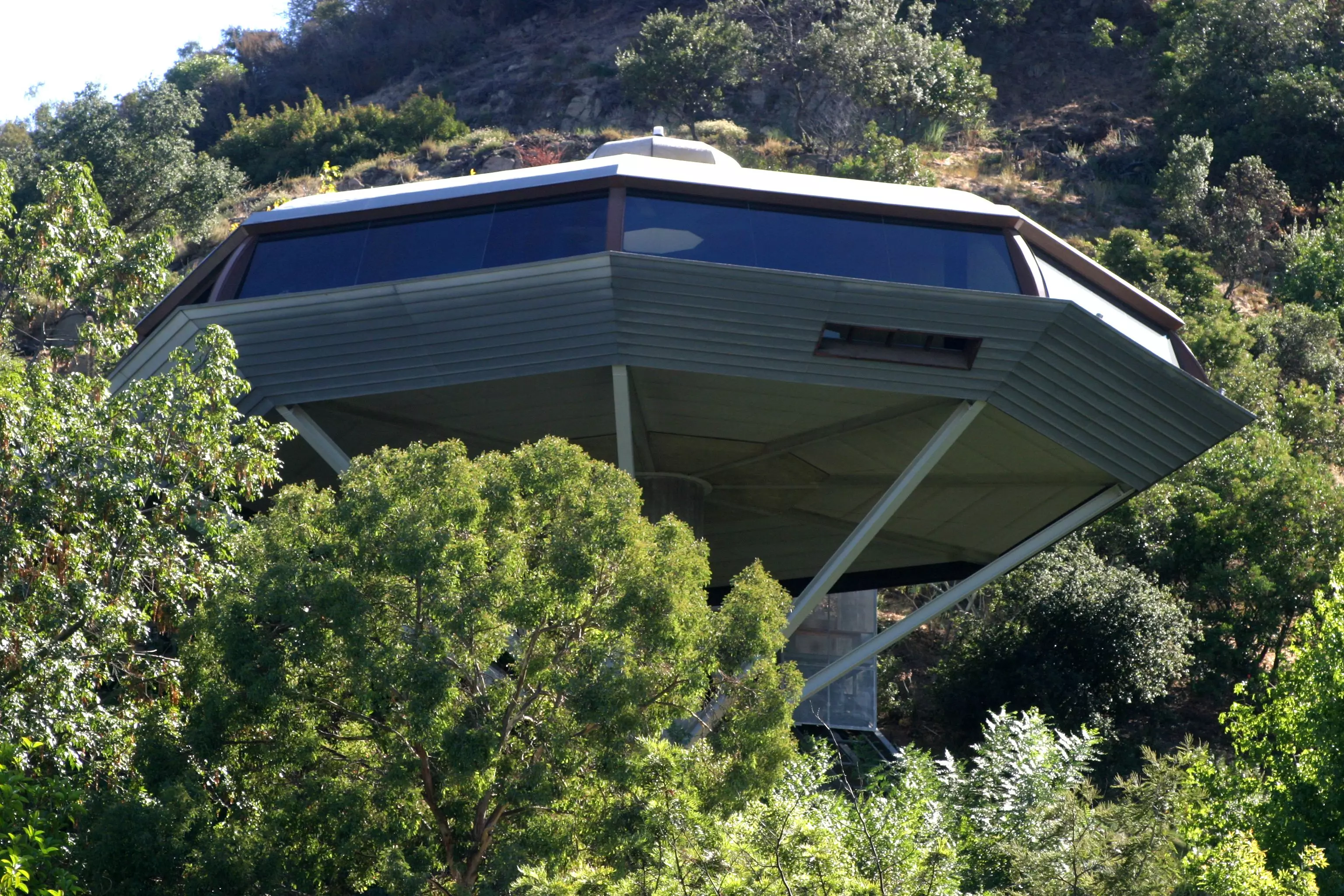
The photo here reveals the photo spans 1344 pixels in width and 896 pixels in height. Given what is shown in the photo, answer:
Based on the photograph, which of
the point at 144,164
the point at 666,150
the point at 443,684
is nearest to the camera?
the point at 443,684

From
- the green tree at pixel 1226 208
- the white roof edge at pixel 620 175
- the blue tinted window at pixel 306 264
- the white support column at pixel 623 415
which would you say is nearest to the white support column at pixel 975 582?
the white support column at pixel 623 415

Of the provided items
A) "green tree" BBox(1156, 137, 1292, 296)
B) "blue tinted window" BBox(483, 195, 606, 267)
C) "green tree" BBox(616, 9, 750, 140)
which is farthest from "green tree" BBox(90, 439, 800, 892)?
"green tree" BBox(616, 9, 750, 140)

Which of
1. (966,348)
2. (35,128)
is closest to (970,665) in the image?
(966,348)

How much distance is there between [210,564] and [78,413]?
7.24ft

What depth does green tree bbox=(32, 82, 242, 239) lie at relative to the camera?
51156 mm

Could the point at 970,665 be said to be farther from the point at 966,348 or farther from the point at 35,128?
the point at 35,128

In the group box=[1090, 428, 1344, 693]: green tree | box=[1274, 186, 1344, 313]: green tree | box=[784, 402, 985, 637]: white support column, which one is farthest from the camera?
box=[1274, 186, 1344, 313]: green tree

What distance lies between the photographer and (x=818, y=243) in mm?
20469

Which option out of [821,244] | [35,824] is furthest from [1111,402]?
[35,824]

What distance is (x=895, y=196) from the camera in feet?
69.3

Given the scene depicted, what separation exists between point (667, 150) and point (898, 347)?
8.68 metres

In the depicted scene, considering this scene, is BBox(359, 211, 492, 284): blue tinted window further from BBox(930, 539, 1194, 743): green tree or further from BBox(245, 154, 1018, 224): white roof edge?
BBox(930, 539, 1194, 743): green tree

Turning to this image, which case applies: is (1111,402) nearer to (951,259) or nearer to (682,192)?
(951,259)

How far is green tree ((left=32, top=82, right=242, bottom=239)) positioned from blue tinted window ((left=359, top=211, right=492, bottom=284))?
31.9m
